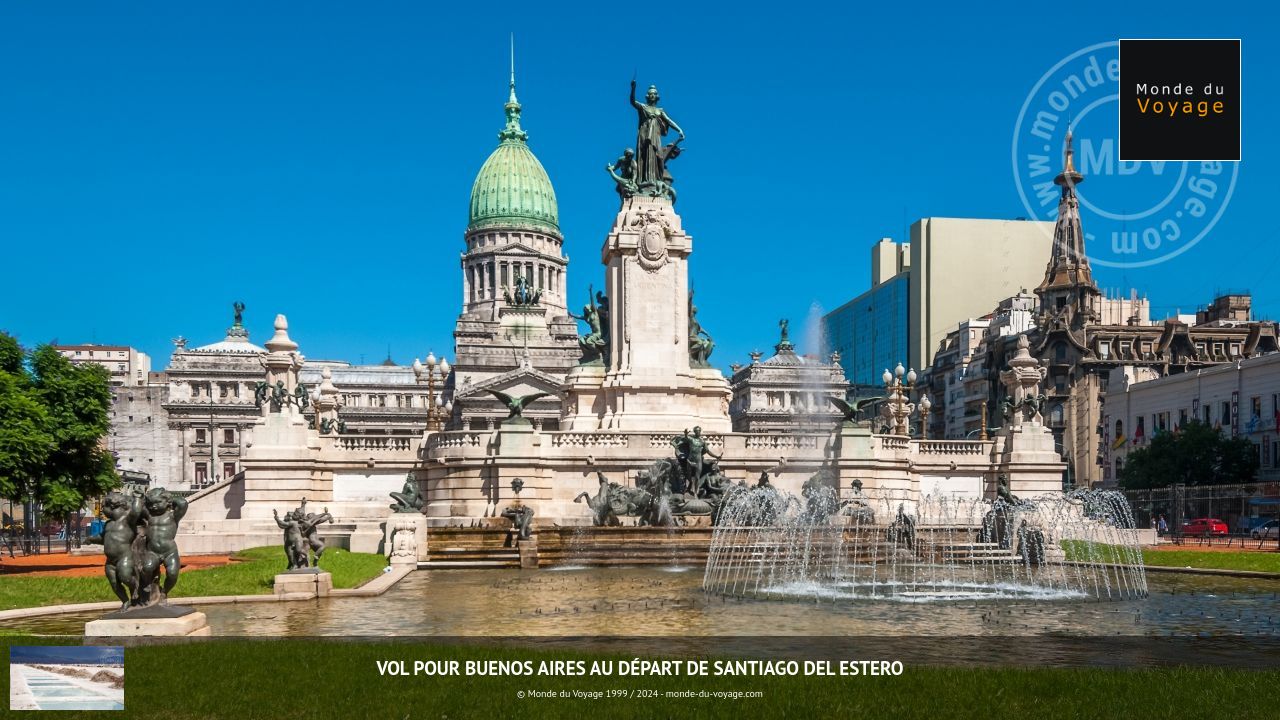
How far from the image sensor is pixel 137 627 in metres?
15.9

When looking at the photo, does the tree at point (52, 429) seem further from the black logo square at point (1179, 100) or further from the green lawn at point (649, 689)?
the black logo square at point (1179, 100)

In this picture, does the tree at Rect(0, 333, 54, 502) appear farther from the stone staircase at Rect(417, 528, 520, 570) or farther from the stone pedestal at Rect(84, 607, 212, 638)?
the stone pedestal at Rect(84, 607, 212, 638)

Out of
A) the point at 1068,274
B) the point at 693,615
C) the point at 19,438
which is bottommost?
the point at 693,615

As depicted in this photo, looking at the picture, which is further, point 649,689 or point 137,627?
point 137,627

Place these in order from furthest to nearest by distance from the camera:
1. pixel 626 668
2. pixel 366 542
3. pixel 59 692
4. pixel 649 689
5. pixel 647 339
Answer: pixel 647 339 → pixel 366 542 → pixel 626 668 → pixel 649 689 → pixel 59 692

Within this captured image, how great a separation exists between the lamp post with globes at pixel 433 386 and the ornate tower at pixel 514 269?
3972mm

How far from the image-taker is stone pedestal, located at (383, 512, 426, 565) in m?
32.6

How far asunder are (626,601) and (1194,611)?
1082 cm

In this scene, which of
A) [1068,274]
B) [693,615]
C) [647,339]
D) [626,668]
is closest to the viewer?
[626,668]

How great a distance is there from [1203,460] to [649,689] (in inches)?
2803

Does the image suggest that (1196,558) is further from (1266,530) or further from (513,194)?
(513,194)

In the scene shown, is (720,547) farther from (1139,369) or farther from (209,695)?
(1139,369)

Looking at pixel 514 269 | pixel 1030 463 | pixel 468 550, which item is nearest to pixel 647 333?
pixel 1030 463

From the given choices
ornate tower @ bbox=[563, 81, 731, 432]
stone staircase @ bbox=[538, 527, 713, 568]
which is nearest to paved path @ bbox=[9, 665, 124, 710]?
stone staircase @ bbox=[538, 527, 713, 568]
